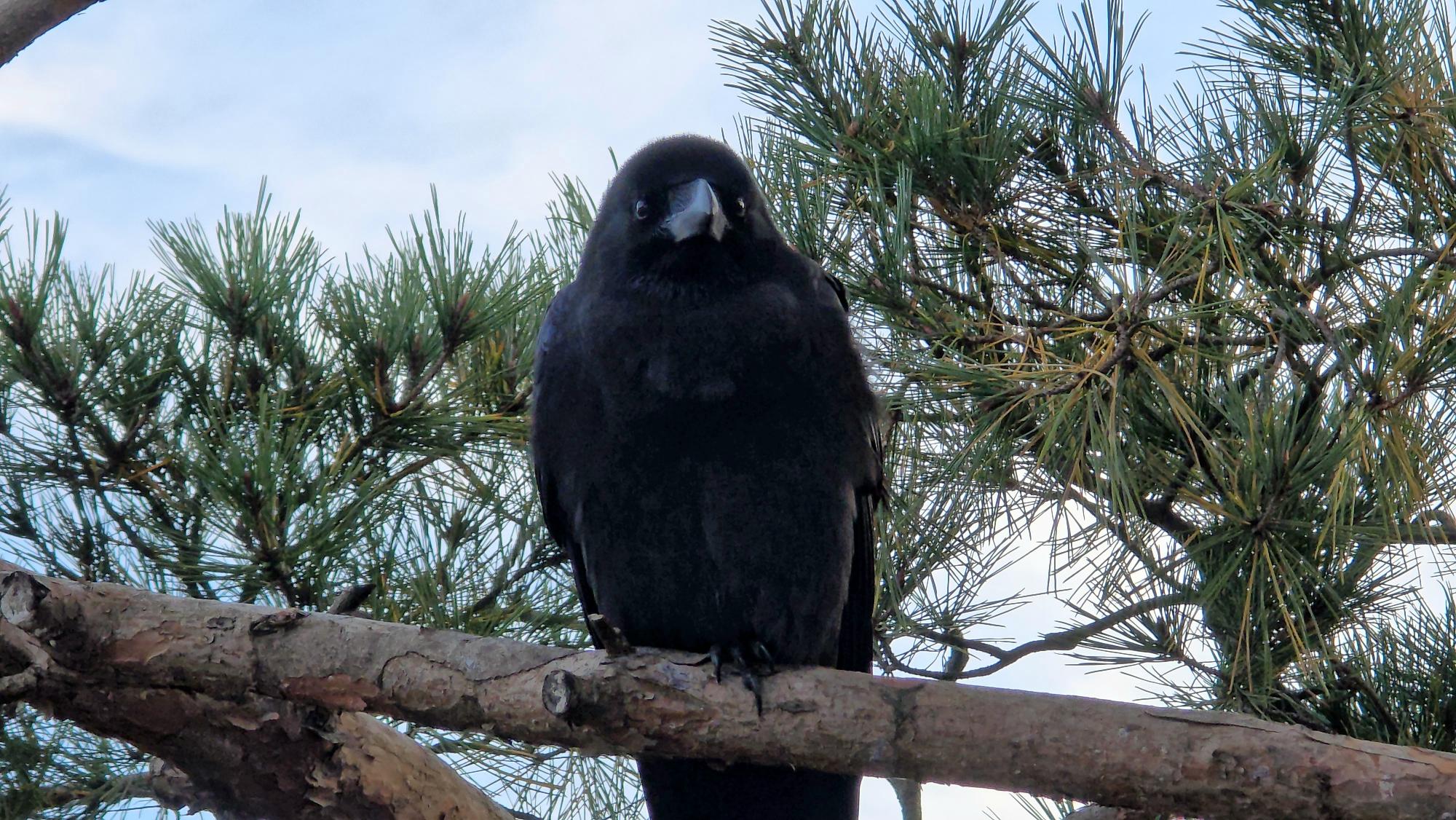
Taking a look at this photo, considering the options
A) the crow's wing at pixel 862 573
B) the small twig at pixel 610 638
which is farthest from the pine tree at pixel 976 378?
the small twig at pixel 610 638

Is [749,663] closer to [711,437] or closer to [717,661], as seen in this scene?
[717,661]

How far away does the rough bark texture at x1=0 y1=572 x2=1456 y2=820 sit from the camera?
4.02 feet

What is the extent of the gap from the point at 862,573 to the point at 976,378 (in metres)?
0.31

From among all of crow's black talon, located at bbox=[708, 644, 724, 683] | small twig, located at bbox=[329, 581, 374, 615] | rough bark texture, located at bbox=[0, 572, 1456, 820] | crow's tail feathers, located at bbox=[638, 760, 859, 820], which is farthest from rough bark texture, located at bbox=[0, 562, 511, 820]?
crow's black talon, located at bbox=[708, 644, 724, 683]

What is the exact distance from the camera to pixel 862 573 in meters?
1.78

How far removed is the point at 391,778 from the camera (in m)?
1.54

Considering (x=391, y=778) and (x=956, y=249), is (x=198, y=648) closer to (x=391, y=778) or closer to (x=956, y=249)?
(x=391, y=778)

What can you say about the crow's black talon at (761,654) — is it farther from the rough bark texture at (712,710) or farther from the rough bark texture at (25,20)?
the rough bark texture at (25,20)

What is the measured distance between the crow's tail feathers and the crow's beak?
689mm

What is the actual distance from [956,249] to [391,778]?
117 cm

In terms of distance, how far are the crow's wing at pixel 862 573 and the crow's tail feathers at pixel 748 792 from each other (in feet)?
0.52

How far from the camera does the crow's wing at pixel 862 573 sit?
1.73m

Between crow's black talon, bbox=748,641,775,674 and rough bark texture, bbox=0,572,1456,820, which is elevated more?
crow's black talon, bbox=748,641,775,674

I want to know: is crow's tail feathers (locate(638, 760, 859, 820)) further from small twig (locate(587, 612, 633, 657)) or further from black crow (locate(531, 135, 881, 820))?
small twig (locate(587, 612, 633, 657))
